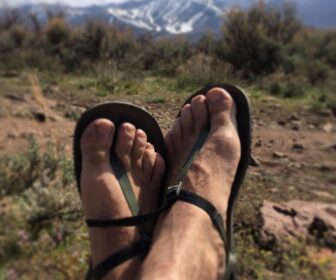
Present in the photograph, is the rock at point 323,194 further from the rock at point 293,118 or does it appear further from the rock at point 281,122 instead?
the rock at point 293,118

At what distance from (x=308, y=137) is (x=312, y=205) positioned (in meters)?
0.67

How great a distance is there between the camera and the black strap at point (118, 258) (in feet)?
4.85

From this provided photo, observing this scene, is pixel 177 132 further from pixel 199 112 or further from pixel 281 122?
pixel 281 122

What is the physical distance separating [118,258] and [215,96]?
69 cm

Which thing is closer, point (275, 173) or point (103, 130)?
point (103, 130)

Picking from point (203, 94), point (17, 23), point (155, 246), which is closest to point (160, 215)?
point (155, 246)

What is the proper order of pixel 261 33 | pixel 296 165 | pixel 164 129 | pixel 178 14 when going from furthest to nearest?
pixel 261 33 → pixel 178 14 → pixel 296 165 → pixel 164 129

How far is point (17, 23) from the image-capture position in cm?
1284

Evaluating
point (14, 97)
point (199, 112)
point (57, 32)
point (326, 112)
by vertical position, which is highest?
point (199, 112)

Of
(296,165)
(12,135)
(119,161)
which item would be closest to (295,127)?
(296,165)

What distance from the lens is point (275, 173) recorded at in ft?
7.61

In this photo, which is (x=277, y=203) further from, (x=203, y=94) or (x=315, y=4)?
(x=315, y=4)

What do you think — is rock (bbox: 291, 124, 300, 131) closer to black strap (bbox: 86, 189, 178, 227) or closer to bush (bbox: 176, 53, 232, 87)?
bush (bbox: 176, 53, 232, 87)

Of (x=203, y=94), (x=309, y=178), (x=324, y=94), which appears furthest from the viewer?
(x=324, y=94)
